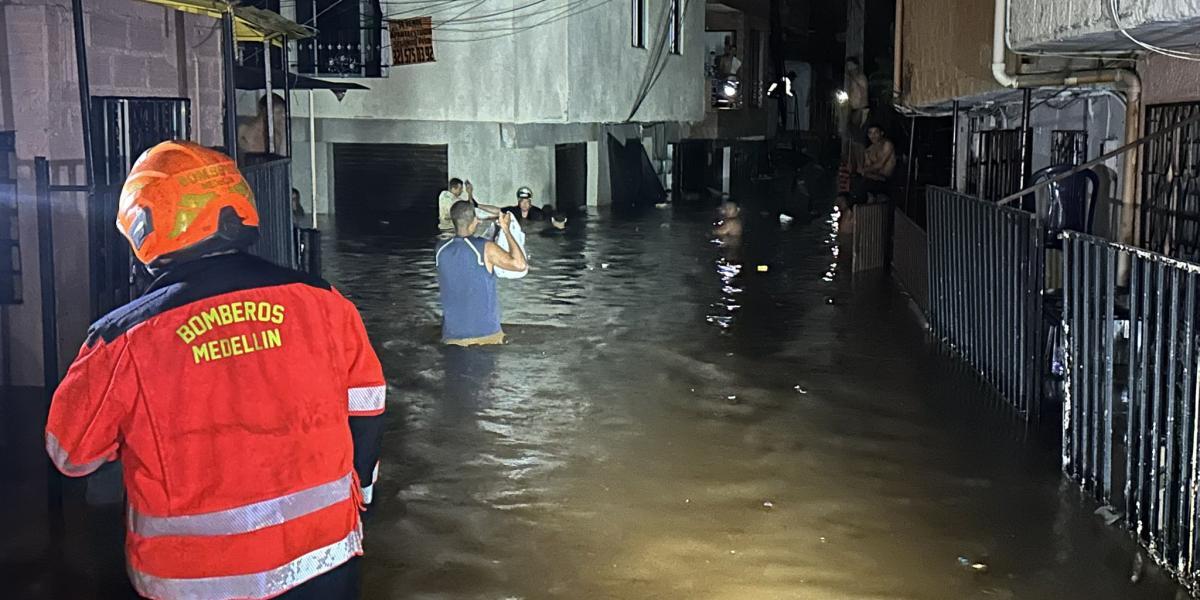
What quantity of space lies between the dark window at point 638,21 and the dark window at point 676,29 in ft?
6.82

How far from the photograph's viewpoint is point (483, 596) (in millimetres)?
5441

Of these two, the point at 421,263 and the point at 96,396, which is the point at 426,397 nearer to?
the point at 96,396

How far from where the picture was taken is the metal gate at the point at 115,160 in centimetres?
722

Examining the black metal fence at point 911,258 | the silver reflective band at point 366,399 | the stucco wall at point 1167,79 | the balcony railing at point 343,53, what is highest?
the balcony railing at point 343,53

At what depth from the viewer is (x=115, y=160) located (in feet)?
30.1

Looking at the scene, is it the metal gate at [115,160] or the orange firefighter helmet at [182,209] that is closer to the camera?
the orange firefighter helmet at [182,209]

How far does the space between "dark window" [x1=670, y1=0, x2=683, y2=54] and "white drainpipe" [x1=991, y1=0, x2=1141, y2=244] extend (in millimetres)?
20429

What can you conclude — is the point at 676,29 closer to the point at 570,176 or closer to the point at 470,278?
the point at 570,176

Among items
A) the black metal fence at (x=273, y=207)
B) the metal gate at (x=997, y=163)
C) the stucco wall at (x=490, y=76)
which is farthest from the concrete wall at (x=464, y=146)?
the black metal fence at (x=273, y=207)

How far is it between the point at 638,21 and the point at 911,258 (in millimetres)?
14750

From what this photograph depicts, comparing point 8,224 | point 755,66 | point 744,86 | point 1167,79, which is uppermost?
point 755,66

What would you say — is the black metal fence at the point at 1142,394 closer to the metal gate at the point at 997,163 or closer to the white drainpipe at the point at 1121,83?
the white drainpipe at the point at 1121,83

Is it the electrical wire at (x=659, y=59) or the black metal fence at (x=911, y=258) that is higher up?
the electrical wire at (x=659, y=59)

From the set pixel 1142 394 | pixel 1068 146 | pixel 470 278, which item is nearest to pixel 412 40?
pixel 470 278
